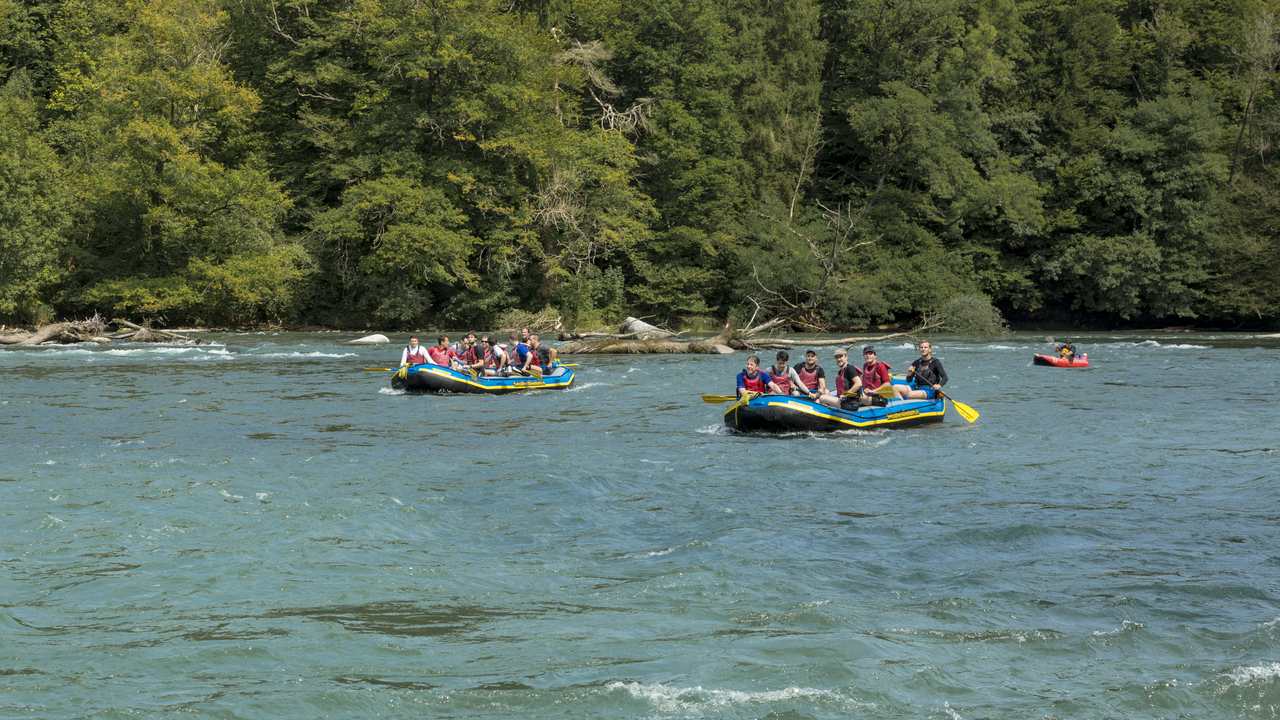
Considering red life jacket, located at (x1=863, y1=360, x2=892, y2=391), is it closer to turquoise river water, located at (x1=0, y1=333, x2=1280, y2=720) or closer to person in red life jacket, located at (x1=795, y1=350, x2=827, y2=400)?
person in red life jacket, located at (x1=795, y1=350, x2=827, y2=400)

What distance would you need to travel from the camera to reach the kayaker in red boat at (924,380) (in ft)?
55.3

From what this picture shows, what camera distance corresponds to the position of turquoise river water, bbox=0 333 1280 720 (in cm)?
605

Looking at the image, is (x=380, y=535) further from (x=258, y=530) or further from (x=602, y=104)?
(x=602, y=104)

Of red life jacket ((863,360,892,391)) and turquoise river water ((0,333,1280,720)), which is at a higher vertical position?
red life jacket ((863,360,892,391))

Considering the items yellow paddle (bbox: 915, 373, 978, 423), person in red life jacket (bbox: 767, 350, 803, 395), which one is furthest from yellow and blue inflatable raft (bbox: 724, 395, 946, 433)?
yellow paddle (bbox: 915, 373, 978, 423)

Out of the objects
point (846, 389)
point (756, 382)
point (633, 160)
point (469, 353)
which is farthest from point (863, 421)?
point (633, 160)

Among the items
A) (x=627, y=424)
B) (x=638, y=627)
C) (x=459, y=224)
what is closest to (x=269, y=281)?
(x=459, y=224)

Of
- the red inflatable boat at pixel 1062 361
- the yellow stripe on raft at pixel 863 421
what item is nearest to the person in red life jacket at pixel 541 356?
the yellow stripe on raft at pixel 863 421

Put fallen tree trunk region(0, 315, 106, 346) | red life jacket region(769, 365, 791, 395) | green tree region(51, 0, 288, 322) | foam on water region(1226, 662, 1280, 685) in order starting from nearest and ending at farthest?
foam on water region(1226, 662, 1280, 685), red life jacket region(769, 365, 791, 395), fallen tree trunk region(0, 315, 106, 346), green tree region(51, 0, 288, 322)

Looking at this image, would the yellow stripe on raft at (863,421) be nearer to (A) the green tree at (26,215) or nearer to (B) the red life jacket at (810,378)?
(B) the red life jacket at (810,378)

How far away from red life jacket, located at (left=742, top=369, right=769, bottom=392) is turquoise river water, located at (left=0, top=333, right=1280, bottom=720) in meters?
0.91

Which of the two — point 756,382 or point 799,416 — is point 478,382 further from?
point 799,416

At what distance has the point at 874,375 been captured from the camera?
16922mm

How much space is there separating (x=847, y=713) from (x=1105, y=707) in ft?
4.52
